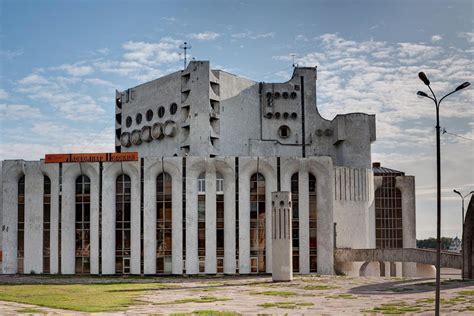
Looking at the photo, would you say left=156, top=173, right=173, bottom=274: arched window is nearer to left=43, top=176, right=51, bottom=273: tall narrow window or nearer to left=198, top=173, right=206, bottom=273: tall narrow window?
left=198, top=173, right=206, bottom=273: tall narrow window

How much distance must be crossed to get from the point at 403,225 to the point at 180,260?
33.8 metres

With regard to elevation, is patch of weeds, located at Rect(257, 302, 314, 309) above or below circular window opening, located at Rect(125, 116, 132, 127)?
below

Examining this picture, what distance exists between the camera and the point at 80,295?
1640 inches

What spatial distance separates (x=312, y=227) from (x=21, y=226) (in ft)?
Result: 106

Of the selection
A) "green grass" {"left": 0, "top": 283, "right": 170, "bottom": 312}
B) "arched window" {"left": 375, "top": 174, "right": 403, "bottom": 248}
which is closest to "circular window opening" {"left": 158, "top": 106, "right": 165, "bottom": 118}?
"arched window" {"left": 375, "top": 174, "right": 403, "bottom": 248}

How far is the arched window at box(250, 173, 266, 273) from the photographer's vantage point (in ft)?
205

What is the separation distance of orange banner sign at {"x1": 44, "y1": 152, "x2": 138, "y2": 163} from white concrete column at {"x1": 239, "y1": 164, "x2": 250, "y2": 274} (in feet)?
39.0

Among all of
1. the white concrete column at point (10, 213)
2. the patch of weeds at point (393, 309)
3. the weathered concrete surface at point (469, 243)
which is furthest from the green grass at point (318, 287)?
the white concrete column at point (10, 213)

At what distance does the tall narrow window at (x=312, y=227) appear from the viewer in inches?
2483

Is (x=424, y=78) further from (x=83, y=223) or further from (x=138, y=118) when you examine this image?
(x=138, y=118)

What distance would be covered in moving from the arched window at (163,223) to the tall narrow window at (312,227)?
1520 cm

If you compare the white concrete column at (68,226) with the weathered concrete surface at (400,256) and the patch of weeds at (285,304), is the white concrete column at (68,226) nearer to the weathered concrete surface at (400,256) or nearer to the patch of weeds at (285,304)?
the weathered concrete surface at (400,256)

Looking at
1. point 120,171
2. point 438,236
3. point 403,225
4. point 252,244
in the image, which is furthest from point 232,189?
point 438,236

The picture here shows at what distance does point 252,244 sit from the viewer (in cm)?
6262
